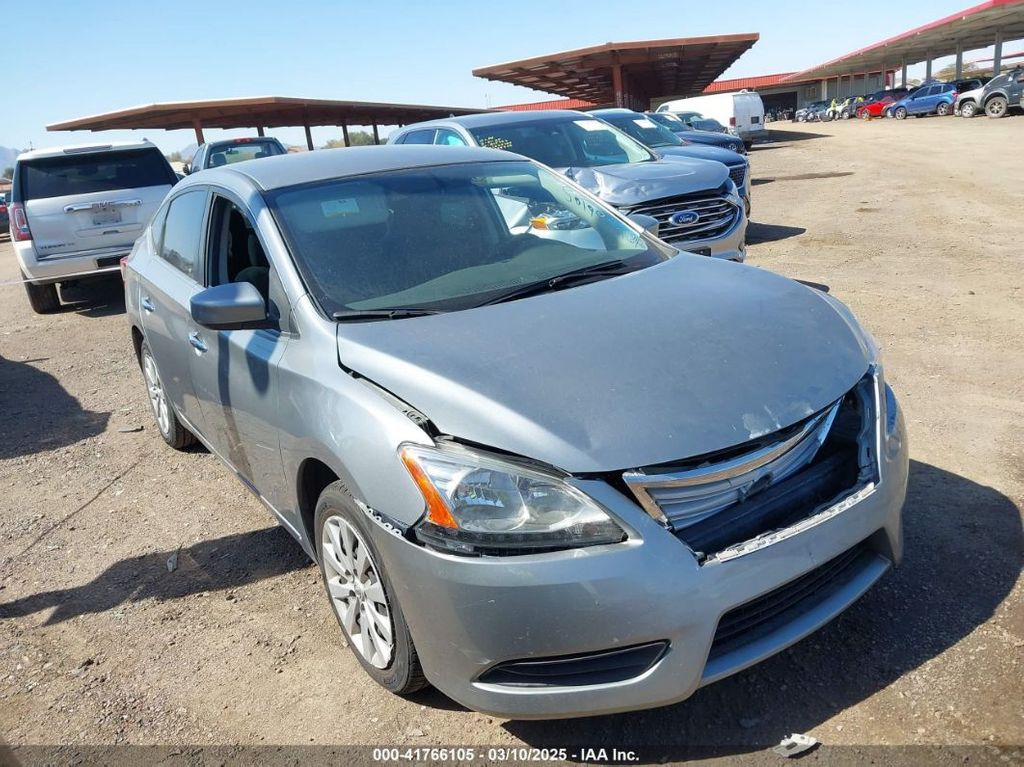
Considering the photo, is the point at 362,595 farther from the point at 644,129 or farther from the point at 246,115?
the point at 246,115

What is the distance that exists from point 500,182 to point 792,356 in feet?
5.97

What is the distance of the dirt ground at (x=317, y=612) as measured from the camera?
2551 mm

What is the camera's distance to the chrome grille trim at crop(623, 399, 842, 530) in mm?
2229

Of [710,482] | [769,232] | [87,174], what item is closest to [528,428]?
[710,482]

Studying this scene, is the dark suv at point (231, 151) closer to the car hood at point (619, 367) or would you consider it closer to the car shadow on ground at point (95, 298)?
the car shadow on ground at point (95, 298)

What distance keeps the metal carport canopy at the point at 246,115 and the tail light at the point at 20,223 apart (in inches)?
854

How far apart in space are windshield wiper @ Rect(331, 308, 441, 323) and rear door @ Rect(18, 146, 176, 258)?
26.4ft

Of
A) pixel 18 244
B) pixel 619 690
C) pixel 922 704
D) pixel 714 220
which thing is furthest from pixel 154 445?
pixel 18 244

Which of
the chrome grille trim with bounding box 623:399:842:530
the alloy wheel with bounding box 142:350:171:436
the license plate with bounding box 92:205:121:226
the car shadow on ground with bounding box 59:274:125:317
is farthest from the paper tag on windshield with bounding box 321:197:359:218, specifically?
the car shadow on ground with bounding box 59:274:125:317

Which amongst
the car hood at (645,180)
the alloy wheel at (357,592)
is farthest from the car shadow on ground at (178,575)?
the car hood at (645,180)

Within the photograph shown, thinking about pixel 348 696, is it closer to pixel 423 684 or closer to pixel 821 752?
pixel 423 684

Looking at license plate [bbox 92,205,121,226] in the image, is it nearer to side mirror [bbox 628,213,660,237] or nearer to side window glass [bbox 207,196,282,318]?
side window glass [bbox 207,196,282,318]

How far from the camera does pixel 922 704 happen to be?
2496 millimetres

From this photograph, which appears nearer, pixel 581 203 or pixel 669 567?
pixel 669 567
